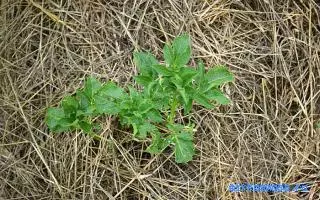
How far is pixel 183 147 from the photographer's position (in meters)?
1.56

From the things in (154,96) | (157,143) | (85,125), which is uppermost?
(154,96)

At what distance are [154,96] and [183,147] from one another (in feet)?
0.71

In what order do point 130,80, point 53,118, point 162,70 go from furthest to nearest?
point 130,80 < point 53,118 < point 162,70

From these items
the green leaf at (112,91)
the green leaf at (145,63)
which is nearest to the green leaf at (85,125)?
the green leaf at (112,91)

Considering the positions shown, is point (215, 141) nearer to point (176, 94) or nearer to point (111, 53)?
point (176, 94)

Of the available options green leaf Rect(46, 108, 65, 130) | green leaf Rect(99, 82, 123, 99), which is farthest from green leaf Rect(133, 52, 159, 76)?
green leaf Rect(46, 108, 65, 130)

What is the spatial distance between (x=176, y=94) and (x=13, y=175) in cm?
72

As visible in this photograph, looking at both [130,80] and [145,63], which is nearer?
[145,63]

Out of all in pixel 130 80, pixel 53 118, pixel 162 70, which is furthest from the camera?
pixel 130 80

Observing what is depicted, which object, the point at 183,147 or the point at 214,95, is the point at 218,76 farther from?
the point at 183,147

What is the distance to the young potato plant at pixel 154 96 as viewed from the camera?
1.47 metres

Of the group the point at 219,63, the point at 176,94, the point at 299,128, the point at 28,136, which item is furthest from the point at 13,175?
the point at 299,128

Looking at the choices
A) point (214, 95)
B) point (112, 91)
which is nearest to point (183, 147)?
point (214, 95)

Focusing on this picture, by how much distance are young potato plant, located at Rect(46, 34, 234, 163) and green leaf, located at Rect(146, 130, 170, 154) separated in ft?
0.19
